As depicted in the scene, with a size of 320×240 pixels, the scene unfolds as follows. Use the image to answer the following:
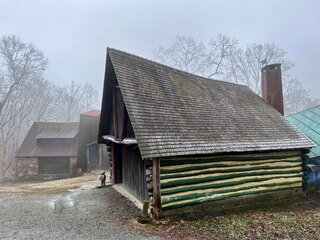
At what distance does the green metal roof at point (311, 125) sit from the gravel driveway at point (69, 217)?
34.4 feet

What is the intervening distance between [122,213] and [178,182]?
7.33ft

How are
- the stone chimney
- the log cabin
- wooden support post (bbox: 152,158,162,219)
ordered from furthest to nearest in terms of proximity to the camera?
1. the stone chimney
2. the log cabin
3. wooden support post (bbox: 152,158,162,219)

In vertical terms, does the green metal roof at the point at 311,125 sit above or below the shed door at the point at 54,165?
above

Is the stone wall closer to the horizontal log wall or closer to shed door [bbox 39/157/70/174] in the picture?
shed door [bbox 39/157/70/174]

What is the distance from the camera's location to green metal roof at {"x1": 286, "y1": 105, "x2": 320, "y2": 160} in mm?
14148

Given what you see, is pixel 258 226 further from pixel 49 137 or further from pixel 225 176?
pixel 49 137

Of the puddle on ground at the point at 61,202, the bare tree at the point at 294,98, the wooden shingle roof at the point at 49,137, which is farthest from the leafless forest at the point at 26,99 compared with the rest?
the bare tree at the point at 294,98

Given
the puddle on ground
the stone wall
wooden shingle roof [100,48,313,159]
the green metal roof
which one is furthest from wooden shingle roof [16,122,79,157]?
the green metal roof

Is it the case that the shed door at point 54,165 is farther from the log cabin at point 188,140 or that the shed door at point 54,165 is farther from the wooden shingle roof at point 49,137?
the log cabin at point 188,140

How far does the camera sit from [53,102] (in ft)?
Answer: 151

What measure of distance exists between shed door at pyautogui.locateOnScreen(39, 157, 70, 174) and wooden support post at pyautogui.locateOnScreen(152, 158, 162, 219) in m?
20.9

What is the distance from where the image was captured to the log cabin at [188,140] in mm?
8891


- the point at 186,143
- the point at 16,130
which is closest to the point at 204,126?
the point at 186,143

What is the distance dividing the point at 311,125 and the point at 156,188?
11.9 meters
